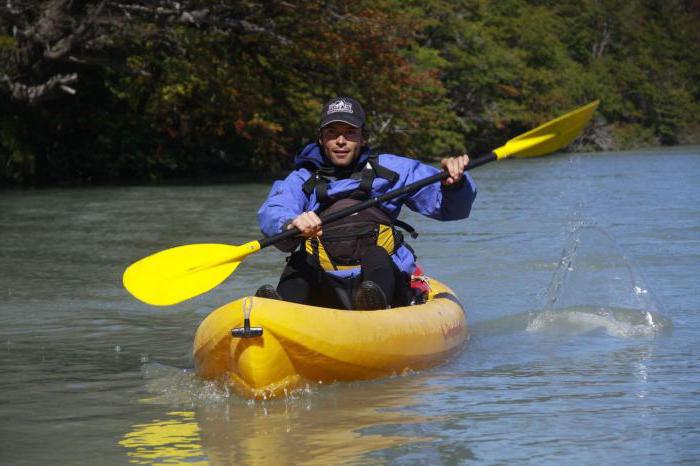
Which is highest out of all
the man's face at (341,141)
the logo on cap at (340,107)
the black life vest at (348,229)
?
the logo on cap at (340,107)

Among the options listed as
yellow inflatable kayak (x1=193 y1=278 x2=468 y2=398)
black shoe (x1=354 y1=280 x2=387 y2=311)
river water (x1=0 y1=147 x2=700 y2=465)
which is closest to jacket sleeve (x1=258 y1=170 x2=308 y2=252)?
black shoe (x1=354 y1=280 x2=387 y2=311)

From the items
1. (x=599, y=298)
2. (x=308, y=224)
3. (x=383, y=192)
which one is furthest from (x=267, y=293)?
(x=599, y=298)

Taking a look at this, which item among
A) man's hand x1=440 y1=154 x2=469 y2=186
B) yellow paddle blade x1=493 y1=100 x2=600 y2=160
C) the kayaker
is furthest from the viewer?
yellow paddle blade x1=493 y1=100 x2=600 y2=160

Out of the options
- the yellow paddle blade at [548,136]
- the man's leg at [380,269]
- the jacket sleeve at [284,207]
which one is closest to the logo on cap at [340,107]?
the jacket sleeve at [284,207]

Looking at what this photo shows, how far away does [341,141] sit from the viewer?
15.5 feet

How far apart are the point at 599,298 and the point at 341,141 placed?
231 cm

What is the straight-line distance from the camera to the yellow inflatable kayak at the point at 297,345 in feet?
12.9

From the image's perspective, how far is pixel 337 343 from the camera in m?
4.05

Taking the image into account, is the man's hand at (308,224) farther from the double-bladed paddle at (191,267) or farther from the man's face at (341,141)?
the man's face at (341,141)

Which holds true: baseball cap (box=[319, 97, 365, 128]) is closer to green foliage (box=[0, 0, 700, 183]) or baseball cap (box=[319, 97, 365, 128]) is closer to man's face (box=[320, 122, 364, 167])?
man's face (box=[320, 122, 364, 167])

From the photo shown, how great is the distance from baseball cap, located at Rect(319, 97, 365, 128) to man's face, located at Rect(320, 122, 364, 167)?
0.03 meters

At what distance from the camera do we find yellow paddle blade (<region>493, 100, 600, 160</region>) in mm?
5520

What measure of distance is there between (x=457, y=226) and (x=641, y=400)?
21.3 feet

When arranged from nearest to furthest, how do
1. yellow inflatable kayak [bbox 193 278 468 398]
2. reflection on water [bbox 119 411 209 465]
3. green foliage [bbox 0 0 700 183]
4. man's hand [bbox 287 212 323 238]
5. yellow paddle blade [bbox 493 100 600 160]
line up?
reflection on water [bbox 119 411 209 465]
yellow inflatable kayak [bbox 193 278 468 398]
man's hand [bbox 287 212 323 238]
yellow paddle blade [bbox 493 100 600 160]
green foliage [bbox 0 0 700 183]
